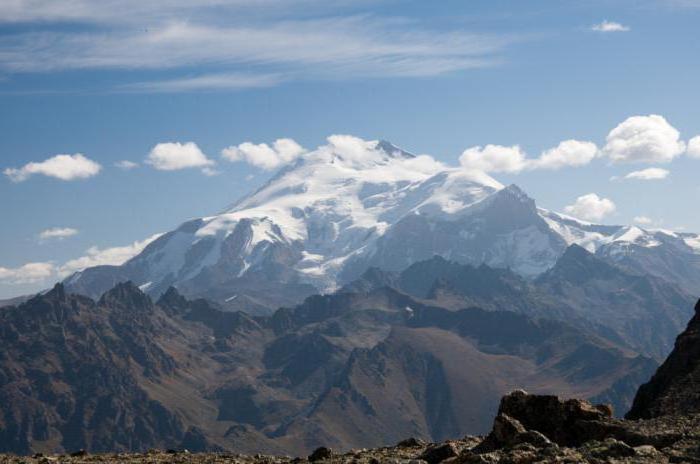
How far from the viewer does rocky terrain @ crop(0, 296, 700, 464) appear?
35.4 meters

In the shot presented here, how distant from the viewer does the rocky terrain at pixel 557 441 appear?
116 feet

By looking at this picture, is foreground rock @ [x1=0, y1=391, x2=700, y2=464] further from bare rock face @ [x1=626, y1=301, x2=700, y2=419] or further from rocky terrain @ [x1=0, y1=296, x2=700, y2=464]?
bare rock face @ [x1=626, y1=301, x2=700, y2=419]

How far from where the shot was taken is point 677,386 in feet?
182

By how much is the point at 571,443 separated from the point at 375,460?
7834 mm

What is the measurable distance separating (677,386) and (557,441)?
1652 centimetres

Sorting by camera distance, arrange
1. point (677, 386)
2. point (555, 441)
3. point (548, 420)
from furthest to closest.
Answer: point (677, 386), point (548, 420), point (555, 441)

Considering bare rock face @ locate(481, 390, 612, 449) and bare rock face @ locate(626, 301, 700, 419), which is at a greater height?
bare rock face @ locate(481, 390, 612, 449)

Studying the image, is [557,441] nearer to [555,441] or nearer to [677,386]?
[555,441]

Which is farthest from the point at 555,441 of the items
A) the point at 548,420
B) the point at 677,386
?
the point at 677,386

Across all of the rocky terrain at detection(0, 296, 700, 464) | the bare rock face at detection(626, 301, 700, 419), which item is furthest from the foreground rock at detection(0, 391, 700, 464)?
the bare rock face at detection(626, 301, 700, 419)

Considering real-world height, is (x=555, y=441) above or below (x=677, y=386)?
above

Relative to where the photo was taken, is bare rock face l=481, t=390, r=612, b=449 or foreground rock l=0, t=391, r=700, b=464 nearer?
foreground rock l=0, t=391, r=700, b=464

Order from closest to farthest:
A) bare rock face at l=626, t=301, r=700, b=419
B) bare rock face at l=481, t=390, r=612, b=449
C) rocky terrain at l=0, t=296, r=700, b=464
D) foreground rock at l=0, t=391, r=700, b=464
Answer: foreground rock at l=0, t=391, r=700, b=464 < rocky terrain at l=0, t=296, r=700, b=464 < bare rock face at l=481, t=390, r=612, b=449 < bare rock face at l=626, t=301, r=700, b=419

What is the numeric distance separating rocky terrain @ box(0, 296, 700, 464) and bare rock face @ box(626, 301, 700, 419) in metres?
0.10
